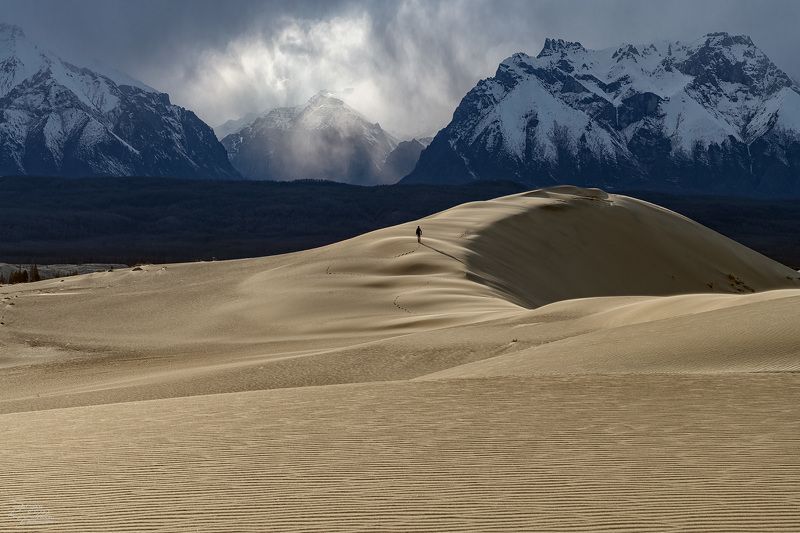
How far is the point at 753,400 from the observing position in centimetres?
1170

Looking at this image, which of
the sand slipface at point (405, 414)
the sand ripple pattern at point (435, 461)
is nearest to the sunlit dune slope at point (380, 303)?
the sand slipface at point (405, 414)

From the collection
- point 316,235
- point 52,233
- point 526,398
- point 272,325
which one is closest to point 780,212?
point 316,235

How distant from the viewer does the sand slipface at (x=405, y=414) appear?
769 cm

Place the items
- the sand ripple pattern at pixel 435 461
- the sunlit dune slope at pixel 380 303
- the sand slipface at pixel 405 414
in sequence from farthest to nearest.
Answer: the sunlit dune slope at pixel 380 303, the sand slipface at pixel 405 414, the sand ripple pattern at pixel 435 461

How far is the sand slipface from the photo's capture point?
7691 millimetres

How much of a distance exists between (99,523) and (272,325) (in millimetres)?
21851

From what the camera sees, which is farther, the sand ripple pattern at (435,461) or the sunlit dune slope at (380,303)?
the sunlit dune slope at (380,303)

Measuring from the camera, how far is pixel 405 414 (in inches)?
464

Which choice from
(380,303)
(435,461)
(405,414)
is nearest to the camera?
(435,461)

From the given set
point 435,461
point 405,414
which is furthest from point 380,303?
point 435,461

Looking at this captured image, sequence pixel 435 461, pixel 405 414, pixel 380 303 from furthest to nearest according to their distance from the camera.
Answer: pixel 380 303 → pixel 405 414 → pixel 435 461

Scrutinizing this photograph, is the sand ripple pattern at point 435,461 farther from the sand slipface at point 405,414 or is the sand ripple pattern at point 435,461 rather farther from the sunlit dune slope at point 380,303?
the sunlit dune slope at point 380,303

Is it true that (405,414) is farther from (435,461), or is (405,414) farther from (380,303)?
(380,303)

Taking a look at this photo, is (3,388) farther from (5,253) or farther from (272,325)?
(5,253)
